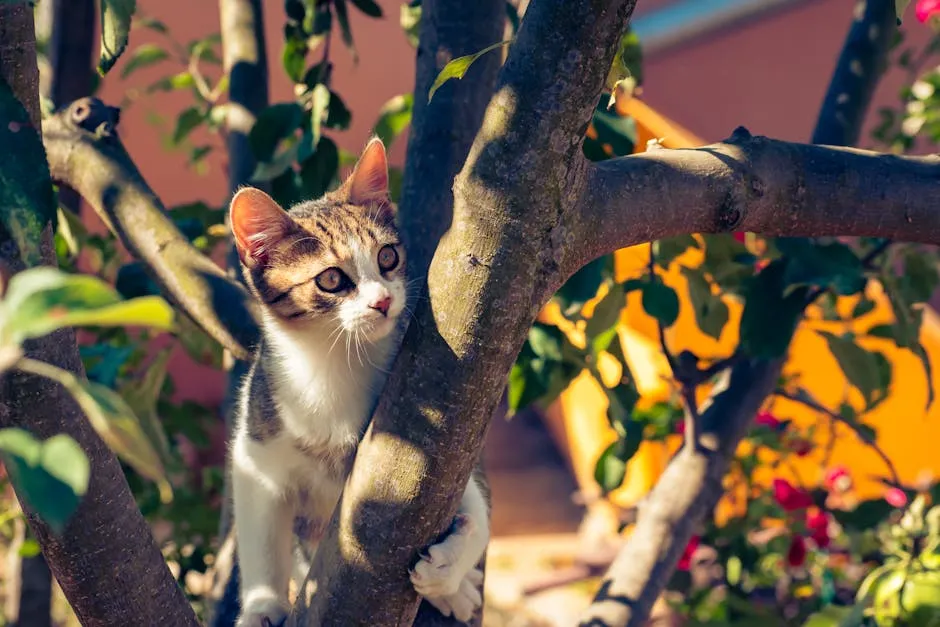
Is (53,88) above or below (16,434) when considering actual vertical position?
below

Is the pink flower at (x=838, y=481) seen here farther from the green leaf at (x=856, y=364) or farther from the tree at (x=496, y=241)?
the tree at (x=496, y=241)

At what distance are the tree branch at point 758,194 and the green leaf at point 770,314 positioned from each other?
0.96ft

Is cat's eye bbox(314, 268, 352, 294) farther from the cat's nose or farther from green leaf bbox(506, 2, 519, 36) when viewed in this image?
green leaf bbox(506, 2, 519, 36)

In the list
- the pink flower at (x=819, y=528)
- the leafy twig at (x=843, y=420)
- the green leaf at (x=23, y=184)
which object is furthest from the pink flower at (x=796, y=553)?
the green leaf at (x=23, y=184)

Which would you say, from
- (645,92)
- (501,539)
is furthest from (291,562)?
(645,92)

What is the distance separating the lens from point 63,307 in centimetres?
48

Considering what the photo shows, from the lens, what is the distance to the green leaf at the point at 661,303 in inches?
64.6

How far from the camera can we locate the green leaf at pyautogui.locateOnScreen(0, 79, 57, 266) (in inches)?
29.6

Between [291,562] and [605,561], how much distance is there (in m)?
2.42

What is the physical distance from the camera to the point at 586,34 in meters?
0.91

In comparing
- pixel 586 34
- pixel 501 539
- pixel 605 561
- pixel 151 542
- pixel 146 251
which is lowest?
pixel 501 539

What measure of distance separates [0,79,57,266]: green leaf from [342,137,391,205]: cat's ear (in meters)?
0.92

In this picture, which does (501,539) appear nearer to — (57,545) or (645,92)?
(645,92)

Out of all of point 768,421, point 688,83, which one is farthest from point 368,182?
point 688,83
